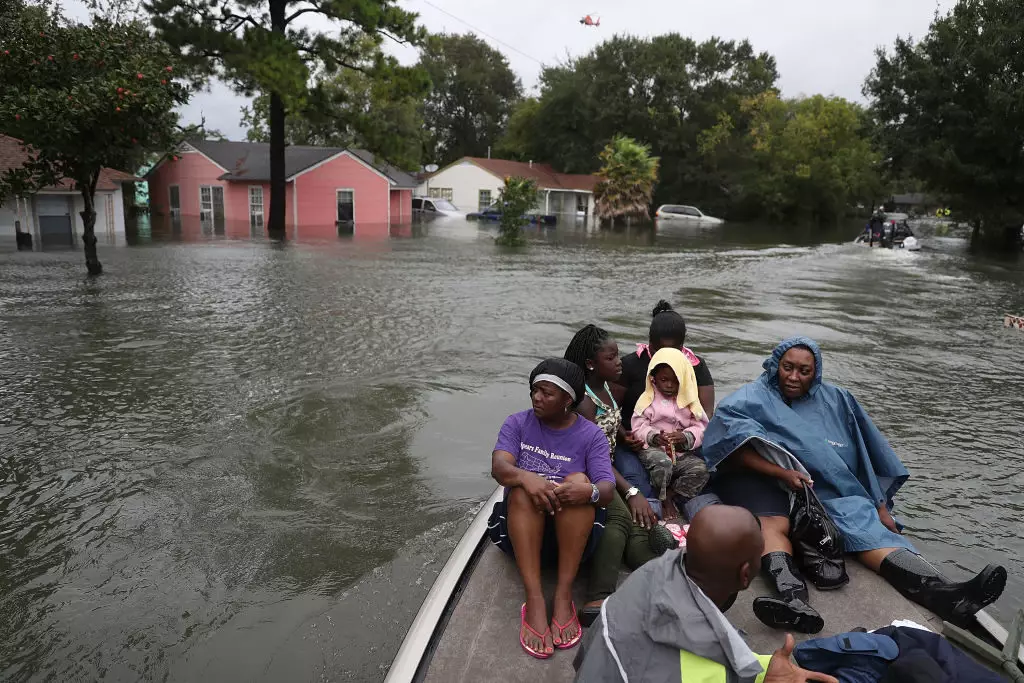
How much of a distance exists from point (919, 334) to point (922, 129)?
20193 mm

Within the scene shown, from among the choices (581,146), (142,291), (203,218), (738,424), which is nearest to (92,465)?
(738,424)

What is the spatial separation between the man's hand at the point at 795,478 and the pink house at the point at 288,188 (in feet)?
112

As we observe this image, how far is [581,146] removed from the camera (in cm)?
6381

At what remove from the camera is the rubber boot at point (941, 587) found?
345cm

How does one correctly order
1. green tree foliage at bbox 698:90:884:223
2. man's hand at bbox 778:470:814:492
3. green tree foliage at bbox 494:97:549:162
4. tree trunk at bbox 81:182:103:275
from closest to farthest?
man's hand at bbox 778:470:814:492 < tree trunk at bbox 81:182:103:275 < green tree foliage at bbox 698:90:884:223 < green tree foliage at bbox 494:97:549:162

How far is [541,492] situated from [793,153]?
60859 mm

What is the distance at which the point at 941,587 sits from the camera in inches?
144

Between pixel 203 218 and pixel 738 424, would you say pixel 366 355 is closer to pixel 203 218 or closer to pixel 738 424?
pixel 738 424

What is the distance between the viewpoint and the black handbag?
3.97m

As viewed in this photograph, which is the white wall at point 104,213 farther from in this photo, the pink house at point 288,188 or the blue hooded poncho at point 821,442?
the blue hooded poncho at point 821,442

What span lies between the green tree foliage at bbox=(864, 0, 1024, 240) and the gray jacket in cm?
2917

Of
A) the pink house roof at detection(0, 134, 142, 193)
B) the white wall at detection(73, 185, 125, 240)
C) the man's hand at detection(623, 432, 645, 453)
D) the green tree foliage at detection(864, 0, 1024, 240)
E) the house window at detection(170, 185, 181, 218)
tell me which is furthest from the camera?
the house window at detection(170, 185, 181, 218)

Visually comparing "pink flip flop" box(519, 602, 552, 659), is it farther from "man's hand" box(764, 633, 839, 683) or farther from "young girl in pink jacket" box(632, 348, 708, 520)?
"young girl in pink jacket" box(632, 348, 708, 520)

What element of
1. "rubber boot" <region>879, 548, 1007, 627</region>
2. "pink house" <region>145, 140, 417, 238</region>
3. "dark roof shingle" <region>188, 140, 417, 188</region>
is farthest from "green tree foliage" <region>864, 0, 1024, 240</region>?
"rubber boot" <region>879, 548, 1007, 627</region>
